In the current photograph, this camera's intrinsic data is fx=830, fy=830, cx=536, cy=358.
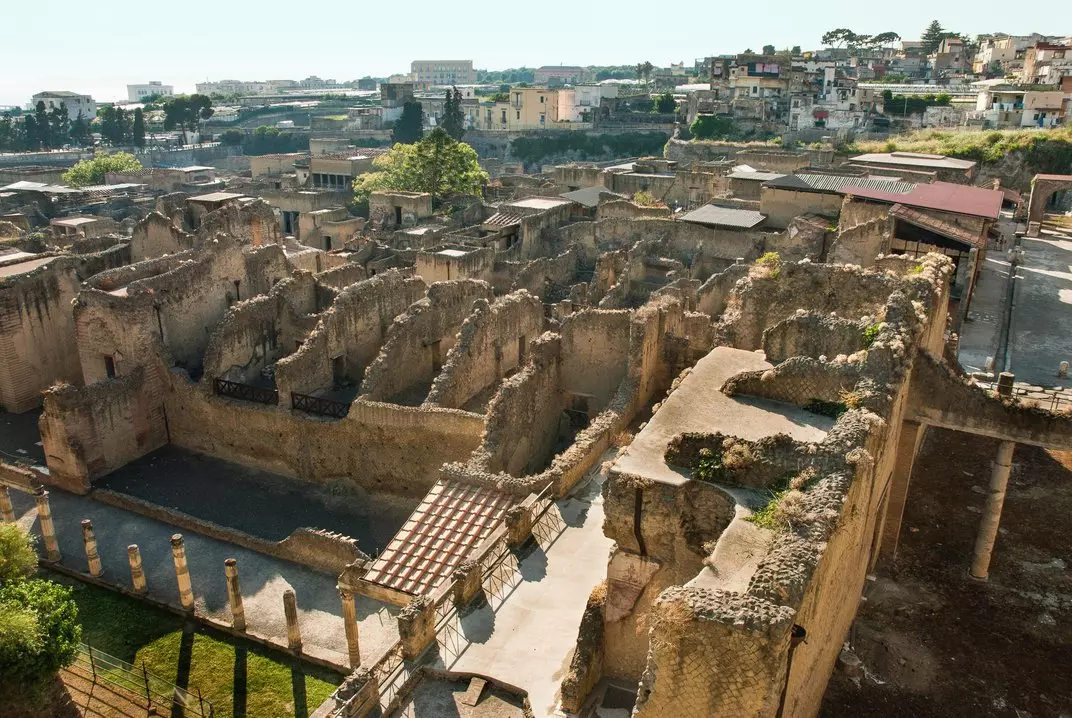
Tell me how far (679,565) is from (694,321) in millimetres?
12075

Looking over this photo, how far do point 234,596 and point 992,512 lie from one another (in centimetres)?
1523

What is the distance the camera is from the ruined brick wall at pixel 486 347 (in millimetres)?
21531

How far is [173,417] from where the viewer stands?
2450 centimetres

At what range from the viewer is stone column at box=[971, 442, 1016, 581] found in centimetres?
1636

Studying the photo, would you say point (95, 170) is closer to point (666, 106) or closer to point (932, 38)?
point (666, 106)

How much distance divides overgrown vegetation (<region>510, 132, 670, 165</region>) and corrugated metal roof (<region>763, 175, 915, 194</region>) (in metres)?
57.6

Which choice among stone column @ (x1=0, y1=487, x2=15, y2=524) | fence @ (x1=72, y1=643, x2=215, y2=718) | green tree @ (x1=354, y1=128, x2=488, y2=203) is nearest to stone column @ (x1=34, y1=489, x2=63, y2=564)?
stone column @ (x1=0, y1=487, x2=15, y2=524)

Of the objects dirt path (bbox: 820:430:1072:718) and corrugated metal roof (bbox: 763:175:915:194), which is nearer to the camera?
dirt path (bbox: 820:430:1072:718)

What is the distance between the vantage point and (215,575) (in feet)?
61.4

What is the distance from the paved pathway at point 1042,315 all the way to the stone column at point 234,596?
70.0ft

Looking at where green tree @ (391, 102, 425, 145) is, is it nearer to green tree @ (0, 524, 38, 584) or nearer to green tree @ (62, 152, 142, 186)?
green tree @ (62, 152, 142, 186)

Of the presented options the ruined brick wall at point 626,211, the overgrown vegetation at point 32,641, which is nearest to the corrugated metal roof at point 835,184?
the ruined brick wall at point 626,211

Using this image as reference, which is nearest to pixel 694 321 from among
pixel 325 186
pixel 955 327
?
pixel 955 327

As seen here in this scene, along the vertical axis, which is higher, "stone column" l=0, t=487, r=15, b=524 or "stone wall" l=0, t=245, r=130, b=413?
"stone wall" l=0, t=245, r=130, b=413
